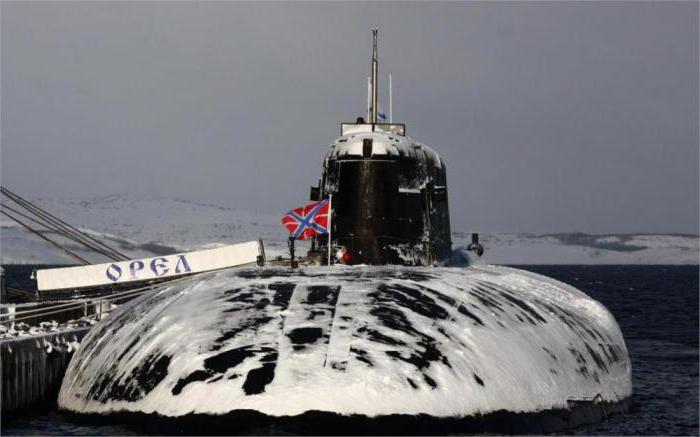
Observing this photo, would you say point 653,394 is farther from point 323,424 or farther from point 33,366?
point 33,366

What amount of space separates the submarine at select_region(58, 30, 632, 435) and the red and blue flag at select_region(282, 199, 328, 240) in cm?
179

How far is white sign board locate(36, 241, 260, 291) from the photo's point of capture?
81.0 feet

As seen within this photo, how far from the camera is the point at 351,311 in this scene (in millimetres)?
13930

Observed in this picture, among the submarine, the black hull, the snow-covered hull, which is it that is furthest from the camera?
the snow-covered hull

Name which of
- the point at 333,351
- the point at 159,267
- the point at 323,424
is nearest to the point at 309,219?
the point at 159,267

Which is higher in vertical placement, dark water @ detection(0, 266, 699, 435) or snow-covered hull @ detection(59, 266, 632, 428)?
snow-covered hull @ detection(59, 266, 632, 428)

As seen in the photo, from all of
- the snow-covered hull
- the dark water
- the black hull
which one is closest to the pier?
the dark water

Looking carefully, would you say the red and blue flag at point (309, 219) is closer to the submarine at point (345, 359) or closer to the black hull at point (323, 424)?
the submarine at point (345, 359)

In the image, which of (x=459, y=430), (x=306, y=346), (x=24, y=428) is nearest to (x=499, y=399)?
(x=459, y=430)

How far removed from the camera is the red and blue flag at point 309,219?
1964 cm

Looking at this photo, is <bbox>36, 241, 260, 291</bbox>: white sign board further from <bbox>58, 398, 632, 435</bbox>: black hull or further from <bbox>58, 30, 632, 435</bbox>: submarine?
<bbox>58, 398, 632, 435</bbox>: black hull

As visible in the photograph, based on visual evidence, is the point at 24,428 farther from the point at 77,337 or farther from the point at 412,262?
the point at 412,262

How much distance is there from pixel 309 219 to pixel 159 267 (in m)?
6.51

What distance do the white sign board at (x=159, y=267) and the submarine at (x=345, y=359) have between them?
677 cm
